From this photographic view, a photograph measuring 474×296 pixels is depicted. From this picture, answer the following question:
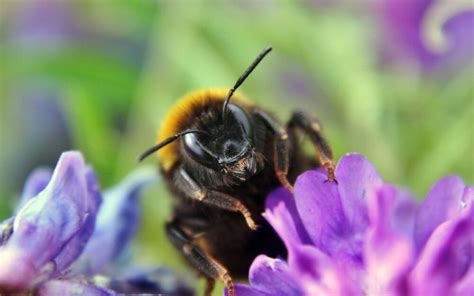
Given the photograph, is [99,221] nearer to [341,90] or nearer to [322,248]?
[322,248]

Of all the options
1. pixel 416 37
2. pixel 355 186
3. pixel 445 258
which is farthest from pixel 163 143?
pixel 416 37

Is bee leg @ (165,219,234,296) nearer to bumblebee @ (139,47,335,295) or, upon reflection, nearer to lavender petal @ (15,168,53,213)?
bumblebee @ (139,47,335,295)

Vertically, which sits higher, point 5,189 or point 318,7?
point 318,7

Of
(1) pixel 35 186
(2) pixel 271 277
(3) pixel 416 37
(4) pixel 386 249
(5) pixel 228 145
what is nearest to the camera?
(4) pixel 386 249

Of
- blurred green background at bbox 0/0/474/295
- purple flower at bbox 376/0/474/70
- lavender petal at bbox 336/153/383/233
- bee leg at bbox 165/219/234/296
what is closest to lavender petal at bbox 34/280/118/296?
bee leg at bbox 165/219/234/296

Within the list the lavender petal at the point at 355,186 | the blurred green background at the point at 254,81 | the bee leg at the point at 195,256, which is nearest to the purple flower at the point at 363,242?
the lavender petal at the point at 355,186

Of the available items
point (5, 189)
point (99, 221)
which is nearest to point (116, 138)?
point (5, 189)

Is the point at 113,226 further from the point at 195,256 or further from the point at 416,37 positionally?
the point at 416,37
